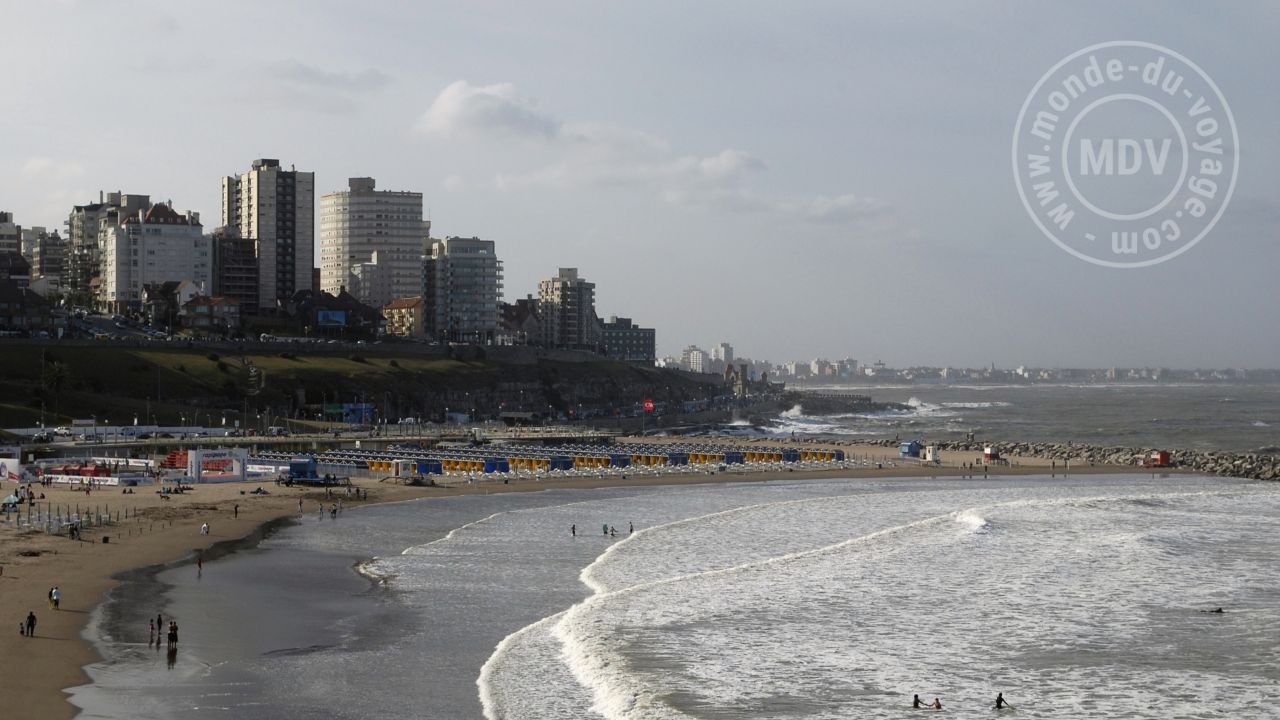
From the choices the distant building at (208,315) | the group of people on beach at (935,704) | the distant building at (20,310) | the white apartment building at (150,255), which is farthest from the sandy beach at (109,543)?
the white apartment building at (150,255)

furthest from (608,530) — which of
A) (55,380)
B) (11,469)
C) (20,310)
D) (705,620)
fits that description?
(20,310)

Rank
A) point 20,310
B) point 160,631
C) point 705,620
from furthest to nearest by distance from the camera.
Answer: point 20,310 < point 705,620 < point 160,631

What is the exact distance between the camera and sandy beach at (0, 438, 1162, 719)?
31.2 metres

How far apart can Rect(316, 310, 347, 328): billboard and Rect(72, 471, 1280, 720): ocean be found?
126 m

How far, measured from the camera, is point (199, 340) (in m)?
146

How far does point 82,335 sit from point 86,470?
7268cm

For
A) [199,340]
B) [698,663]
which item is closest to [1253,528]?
[698,663]

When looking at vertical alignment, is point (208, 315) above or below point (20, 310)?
above

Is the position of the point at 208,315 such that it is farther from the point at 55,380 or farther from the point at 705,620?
the point at 705,620

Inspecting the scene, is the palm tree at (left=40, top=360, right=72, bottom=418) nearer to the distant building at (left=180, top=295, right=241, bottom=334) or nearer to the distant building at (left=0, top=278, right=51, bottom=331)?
the distant building at (left=0, top=278, right=51, bottom=331)

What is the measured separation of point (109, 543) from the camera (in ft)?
170

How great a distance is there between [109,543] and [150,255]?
151633mm

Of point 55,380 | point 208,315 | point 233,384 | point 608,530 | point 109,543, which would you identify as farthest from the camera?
point 208,315

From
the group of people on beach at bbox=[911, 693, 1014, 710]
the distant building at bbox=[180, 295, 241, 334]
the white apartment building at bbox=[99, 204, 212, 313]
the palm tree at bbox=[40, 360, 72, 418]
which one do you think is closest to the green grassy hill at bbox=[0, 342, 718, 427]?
the palm tree at bbox=[40, 360, 72, 418]
